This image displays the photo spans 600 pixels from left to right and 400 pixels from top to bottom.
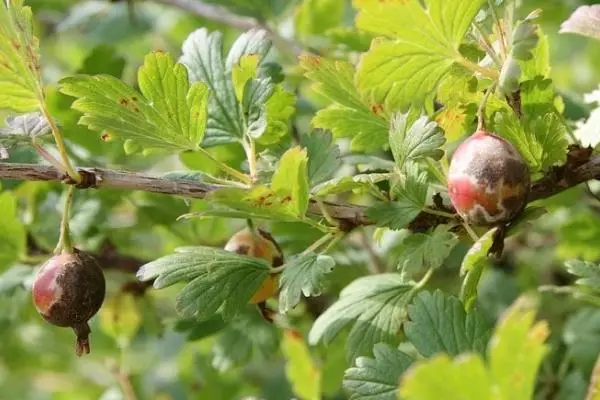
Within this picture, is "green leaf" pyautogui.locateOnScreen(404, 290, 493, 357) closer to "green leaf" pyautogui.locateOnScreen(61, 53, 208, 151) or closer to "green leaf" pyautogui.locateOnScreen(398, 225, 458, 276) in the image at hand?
"green leaf" pyautogui.locateOnScreen(398, 225, 458, 276)

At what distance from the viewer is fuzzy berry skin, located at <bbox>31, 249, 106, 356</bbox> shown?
102 cm

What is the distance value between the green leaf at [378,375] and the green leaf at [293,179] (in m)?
0.17

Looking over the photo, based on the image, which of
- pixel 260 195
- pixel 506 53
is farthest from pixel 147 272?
pixel 506 53

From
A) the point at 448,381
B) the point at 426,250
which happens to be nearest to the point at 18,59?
the point at 426,250

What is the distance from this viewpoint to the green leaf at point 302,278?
0.99 metres

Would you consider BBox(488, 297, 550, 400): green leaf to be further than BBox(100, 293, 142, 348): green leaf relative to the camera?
No

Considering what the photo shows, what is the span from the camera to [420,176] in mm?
1029

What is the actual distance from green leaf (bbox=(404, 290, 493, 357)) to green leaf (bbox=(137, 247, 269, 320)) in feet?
0.58

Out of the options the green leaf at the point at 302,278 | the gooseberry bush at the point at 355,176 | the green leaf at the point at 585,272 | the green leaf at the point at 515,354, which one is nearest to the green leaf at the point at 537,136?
the gooseberry bush at the point at 355,176

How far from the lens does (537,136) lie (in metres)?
1.00

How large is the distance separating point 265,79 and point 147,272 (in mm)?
246

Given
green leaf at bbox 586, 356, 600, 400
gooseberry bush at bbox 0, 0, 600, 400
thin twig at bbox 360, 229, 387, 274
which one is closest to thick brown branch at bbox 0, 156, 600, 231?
gooseberry bush at bbox 0, 0, 600, 400

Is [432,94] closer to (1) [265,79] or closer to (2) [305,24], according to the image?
(1) [265,79]

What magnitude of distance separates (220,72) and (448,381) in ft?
2.05
